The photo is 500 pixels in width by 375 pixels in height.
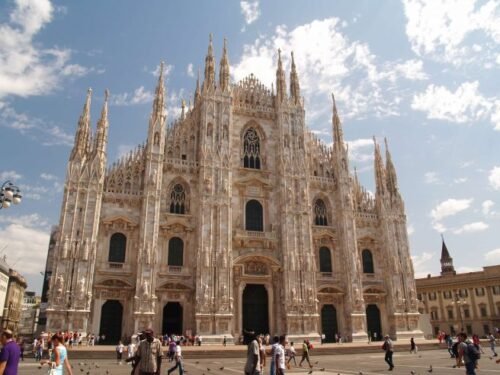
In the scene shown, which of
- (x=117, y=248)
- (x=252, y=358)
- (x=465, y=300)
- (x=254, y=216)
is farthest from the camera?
(x=465, y=300)

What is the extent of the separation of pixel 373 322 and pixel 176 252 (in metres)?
17.9

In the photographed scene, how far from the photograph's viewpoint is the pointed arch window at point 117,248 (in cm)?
3077

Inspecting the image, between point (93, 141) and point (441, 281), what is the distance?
167 feet

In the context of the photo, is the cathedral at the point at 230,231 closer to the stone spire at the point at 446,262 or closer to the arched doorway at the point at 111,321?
the arched doorway at the point at 111,321

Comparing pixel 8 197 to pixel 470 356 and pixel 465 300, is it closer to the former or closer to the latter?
pixel 470 356

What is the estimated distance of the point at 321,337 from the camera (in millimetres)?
33500

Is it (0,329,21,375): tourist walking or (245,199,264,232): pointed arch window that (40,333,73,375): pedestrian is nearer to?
(0,329,21,375): tourist walking

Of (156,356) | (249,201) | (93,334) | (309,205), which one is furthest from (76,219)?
(156,356)

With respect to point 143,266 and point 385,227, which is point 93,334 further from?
point 385,227

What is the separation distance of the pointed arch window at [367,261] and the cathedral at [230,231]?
9 centimetres

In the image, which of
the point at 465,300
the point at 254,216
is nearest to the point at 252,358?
the point at 254,216

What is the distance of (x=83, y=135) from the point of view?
32.2m

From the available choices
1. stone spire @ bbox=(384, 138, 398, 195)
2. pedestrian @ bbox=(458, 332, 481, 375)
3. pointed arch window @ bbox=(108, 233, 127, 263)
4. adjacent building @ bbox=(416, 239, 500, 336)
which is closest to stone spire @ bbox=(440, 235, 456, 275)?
adjacent building @ bbox=(416, 239, 500, 336)

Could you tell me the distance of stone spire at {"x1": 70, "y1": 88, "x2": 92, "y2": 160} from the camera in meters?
31.4
